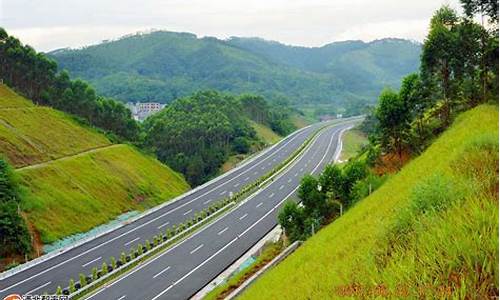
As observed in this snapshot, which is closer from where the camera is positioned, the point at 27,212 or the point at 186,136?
the point at 27,212

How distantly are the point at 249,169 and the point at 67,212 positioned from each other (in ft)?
118

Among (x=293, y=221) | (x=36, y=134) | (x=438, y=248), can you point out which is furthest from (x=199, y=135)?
(x=438, y=248)

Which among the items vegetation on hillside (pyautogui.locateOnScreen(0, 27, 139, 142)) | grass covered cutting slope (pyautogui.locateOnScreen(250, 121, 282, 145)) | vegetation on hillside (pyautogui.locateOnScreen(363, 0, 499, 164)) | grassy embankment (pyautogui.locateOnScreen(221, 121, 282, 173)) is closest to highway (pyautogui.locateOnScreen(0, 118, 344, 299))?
grassy embankment (pyautogui.locateOnScreen(221, 121, 282, 173))

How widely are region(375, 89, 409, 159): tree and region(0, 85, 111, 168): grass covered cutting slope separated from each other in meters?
38.2

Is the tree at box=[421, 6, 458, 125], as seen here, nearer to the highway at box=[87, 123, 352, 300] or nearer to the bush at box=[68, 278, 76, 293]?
the highway at box=[87, 123, 352, 300]

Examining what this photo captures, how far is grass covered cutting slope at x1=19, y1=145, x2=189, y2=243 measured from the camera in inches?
1934

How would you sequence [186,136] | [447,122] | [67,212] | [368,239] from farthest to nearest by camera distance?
[186,136] < [67,212] < [447,122] < [368,239]

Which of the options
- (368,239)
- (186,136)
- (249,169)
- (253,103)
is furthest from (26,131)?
(253,103)

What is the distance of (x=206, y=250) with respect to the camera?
42.2 meters

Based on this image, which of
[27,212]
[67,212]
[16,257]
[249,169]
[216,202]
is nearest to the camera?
[16,257]

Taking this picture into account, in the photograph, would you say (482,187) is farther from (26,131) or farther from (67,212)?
(26,131)

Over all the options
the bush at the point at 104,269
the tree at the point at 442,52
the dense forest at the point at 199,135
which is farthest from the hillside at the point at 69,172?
the tree at the point at 442,52

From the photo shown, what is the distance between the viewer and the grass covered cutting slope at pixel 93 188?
1934 inches

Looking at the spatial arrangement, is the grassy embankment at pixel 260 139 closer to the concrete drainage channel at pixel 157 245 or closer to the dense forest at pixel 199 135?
the dense forest at pixel 199 135
